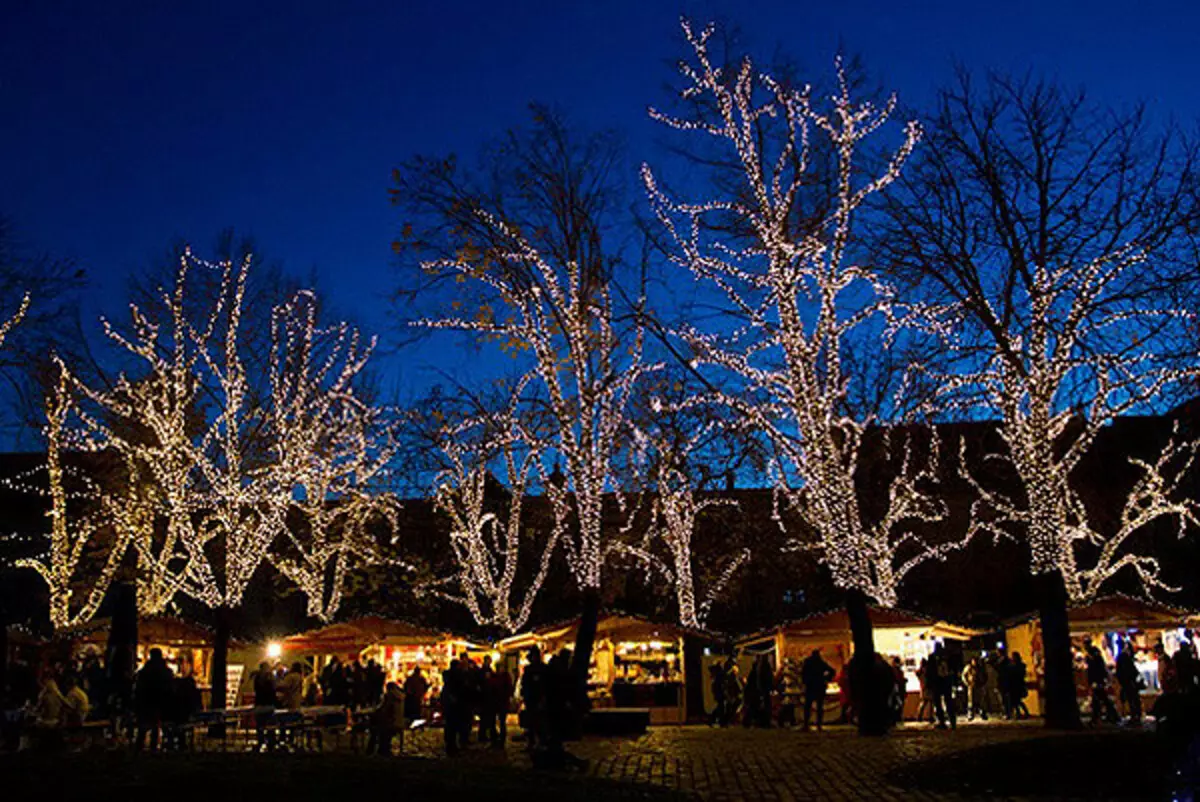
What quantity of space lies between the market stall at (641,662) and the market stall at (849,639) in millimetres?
1967

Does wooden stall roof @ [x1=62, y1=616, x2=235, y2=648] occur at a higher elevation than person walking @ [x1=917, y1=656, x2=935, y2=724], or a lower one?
higher

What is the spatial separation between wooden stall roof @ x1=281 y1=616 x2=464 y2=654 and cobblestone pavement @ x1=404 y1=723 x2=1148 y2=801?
4.36 metres

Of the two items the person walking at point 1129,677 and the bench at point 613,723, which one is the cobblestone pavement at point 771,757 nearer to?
the bench at point 613,723

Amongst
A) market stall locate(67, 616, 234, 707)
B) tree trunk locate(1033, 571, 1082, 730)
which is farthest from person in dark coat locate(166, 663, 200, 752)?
tree trunk locate(1033, 571, 1082, 730)

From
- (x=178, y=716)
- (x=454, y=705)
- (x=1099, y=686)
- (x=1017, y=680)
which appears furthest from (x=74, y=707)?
(x=1017, y=680)

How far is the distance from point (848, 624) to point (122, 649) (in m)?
15.6

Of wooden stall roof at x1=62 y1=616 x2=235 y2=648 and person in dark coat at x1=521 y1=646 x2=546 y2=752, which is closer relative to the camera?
person in dark coat at x1=521 y1=646 x2=546 y2=752

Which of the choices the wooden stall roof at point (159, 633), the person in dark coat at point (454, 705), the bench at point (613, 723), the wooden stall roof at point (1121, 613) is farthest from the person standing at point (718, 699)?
the wooden stall roof at point (159, 633)

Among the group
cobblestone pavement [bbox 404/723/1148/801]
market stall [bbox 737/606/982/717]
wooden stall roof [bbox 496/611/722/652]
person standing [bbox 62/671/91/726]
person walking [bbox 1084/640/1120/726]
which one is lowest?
cobblestone pavement [bbox 404/723/1148/801]

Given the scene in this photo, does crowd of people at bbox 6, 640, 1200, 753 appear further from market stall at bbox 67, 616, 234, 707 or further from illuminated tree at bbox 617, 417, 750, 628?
illuminated tree at bbox 617, 417, 750, 628

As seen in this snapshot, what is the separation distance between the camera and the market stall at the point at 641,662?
28.5 m

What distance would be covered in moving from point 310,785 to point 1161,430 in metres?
31.6

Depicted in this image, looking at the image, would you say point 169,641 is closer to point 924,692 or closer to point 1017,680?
point 924,692

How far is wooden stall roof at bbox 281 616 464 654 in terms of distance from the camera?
2822 cm
